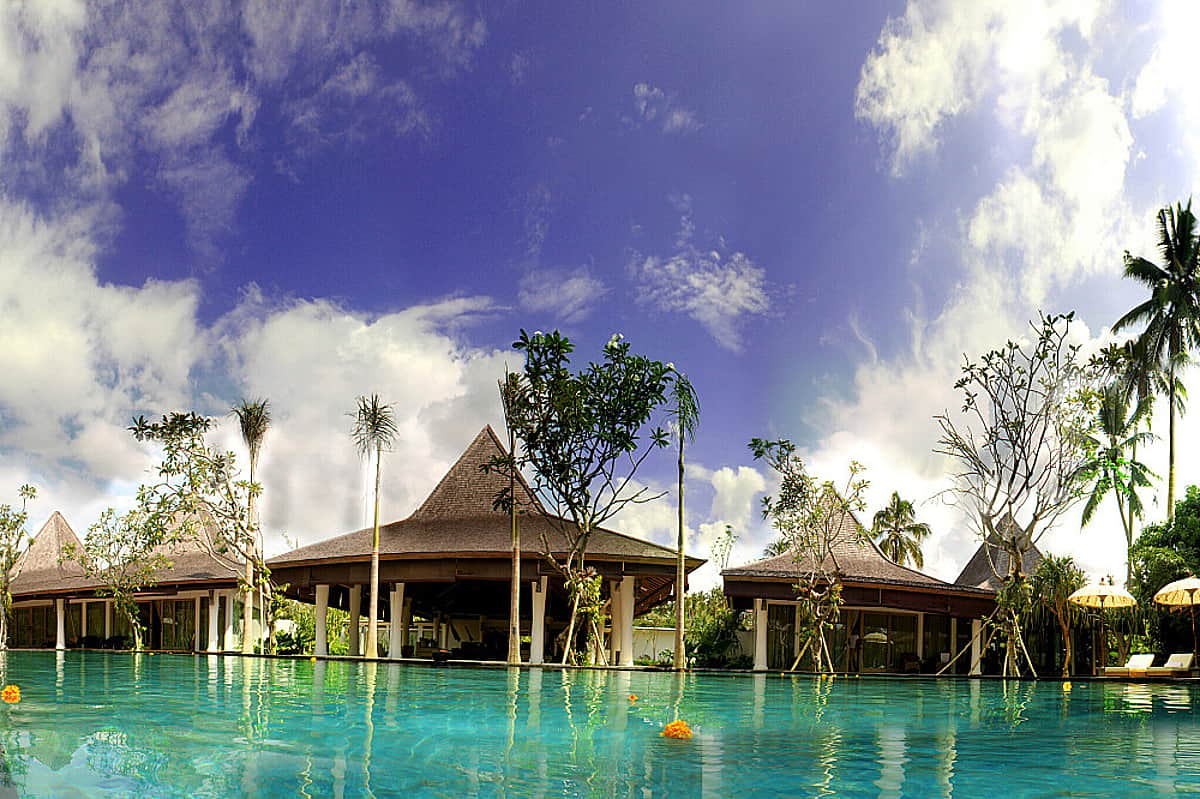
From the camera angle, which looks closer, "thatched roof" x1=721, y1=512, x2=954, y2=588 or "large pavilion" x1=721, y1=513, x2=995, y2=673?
"thatched roof" x1=721, y1=512, x2=954, y2=588

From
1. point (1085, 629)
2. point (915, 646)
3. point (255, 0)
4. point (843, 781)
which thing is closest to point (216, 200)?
point (255, 0)

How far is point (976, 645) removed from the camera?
27078mm

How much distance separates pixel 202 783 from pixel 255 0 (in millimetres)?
29166

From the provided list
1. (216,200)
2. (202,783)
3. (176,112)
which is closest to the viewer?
(202,783)

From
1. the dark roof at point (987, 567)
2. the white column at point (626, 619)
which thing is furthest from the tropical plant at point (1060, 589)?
the white column at point (626, 619)

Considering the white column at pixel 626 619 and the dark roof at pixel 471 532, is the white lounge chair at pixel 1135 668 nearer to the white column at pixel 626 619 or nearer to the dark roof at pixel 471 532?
the dark roof at pixel 471 532

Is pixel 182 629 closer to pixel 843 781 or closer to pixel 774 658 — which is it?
pixel 774 658

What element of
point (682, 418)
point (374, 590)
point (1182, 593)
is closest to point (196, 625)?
point (374, 590)

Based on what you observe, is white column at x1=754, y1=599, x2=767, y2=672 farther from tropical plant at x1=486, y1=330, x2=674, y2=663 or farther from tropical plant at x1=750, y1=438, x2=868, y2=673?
tropical plant at x1=486, y1=330, x2=674, y2=663

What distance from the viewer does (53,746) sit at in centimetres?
746

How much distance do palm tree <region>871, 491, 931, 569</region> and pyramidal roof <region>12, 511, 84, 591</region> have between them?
31.2 meters

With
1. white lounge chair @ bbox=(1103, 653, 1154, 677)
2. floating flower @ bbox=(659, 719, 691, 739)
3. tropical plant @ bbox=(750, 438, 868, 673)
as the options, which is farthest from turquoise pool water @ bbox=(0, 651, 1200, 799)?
tropical plant @ bbox=(750, 438, 868, 673)

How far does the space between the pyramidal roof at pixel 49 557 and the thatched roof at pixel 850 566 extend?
24.6m

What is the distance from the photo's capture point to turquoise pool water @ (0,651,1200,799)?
625 cm
